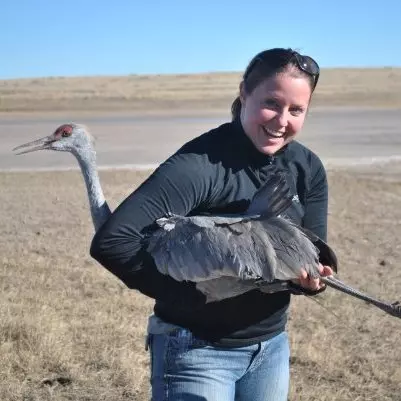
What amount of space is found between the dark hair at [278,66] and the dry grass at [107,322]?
104 inches

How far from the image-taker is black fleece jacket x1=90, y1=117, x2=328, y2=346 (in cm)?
229

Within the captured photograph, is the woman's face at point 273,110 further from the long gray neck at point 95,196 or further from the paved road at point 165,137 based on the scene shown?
the paved road at point 165,137

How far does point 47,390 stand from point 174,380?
2.30m

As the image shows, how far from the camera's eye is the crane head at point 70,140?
3.93 m

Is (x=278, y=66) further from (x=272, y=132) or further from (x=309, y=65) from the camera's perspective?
(x=272, y=132)

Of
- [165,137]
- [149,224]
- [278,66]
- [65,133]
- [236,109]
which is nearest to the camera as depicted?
[149,224]

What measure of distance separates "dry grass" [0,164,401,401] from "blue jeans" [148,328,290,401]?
206 cm

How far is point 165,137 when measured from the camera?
23359mm

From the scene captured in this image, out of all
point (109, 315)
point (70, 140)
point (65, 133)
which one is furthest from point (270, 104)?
point (109, 315)

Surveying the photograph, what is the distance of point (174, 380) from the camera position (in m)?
2.47

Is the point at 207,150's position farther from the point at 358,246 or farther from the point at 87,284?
the point at 358,246

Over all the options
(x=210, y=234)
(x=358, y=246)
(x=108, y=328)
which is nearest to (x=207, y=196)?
(x=210, y=234)

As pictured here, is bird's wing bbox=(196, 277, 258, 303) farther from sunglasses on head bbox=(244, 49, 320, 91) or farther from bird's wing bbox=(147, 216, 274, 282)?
sunglasses on head bbox=(244, 49, 320, 91)

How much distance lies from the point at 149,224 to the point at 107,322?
360 cm
